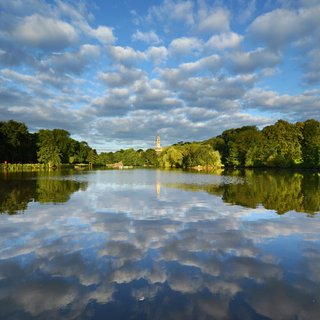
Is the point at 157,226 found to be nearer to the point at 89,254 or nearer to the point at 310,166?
the point at 89,254

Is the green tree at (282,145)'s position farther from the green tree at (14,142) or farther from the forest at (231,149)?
the green tree at (14,142)

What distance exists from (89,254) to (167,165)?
315 feet

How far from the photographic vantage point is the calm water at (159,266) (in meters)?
5.39

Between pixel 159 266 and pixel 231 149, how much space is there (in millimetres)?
100223

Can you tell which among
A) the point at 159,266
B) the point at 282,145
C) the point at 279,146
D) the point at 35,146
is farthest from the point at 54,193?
the point at 282,145

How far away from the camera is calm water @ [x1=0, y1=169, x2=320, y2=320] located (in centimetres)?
539

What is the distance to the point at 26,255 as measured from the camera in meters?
8.30

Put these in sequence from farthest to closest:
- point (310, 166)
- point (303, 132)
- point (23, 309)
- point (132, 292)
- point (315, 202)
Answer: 1. point (303, 132)
2. point (310, 166)
3. point (315, 202)
4. point (132, 292)
5. point (23, 309)

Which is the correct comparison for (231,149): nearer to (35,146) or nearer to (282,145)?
(282,145)

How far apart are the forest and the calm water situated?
69.5 m

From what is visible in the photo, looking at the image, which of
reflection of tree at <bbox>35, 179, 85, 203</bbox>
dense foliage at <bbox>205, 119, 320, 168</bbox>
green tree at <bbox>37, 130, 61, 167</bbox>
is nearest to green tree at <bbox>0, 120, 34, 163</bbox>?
green tree at <bbox>37, 130, 61, 167</bbox>

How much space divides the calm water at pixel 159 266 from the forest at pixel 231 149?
2737 inches

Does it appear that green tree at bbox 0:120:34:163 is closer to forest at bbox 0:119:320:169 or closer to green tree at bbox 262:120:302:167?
forest at bbox 0:119:320:169

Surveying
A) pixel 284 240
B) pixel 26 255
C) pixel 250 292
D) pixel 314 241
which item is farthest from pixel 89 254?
pixel 314 241
